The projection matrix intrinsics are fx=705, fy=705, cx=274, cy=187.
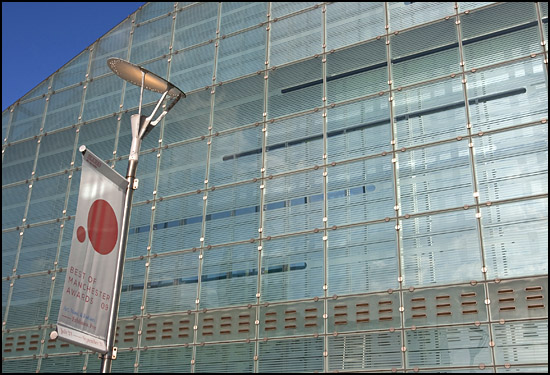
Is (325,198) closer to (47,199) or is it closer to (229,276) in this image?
(229,276)

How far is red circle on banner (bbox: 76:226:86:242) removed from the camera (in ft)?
34.5

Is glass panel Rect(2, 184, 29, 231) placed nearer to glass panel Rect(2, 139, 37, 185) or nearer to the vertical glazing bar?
glass panel Rect(2, 139, 37, 185)

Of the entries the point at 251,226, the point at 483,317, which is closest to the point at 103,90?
the point at 251,226

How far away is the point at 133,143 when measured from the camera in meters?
12.3

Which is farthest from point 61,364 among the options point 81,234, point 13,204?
point 81,234

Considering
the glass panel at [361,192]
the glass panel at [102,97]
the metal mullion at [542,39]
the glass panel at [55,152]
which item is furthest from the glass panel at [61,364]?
the metal mullion at [542,39]

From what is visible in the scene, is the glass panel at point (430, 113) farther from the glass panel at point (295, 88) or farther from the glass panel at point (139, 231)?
the glass panel at point (139, 231)

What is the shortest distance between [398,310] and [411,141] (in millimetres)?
4519

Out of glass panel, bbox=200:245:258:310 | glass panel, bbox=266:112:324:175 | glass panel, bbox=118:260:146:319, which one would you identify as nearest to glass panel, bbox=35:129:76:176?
glass panel, bbox=118:260:146:319

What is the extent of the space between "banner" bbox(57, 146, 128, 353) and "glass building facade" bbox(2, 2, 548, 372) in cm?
762

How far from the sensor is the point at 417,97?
19.0m

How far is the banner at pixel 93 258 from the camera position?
1006 centimetres

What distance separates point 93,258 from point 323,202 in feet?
29.9

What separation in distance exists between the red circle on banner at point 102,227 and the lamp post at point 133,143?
0.54 feet
